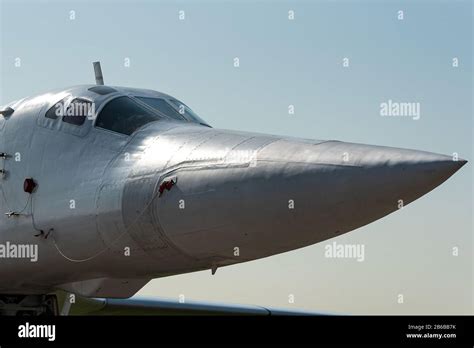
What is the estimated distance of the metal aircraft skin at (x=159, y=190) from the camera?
941 centimetres

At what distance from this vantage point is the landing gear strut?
15.0 meters

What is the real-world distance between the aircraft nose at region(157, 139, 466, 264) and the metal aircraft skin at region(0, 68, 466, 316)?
0.04 ft

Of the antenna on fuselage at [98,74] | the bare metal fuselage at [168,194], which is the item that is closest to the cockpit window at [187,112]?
the bare metal fuselage at [168,194]

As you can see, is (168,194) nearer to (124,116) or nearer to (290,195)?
(290,195)

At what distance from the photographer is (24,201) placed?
1280 cm

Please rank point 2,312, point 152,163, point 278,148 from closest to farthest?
point 278,148 → point 152,163 → point 2,312

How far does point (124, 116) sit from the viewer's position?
496 inches

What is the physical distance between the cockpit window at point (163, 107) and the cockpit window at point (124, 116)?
23 cm

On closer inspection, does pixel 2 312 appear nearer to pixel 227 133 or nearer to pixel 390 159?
→ pixel 227 133

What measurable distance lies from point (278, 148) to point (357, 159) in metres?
1.11

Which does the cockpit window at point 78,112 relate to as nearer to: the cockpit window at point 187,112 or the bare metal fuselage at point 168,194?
the bare metal fuselage at point 168,194

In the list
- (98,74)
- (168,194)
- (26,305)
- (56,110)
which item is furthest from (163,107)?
(26,305)
